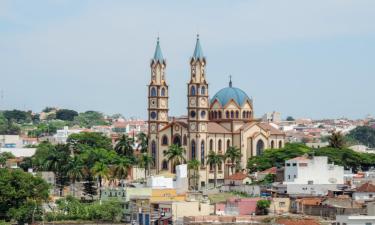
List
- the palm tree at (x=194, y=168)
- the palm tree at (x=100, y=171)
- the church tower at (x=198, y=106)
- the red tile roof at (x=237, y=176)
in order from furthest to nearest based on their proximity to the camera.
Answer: the church tower at (x=198, y=106), the palm tree at (x=194, y=168), the red tile roof at (x=237, y=176), the palm tree at (x=100, y=171)

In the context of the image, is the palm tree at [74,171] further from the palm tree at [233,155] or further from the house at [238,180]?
the palm tree at [233,155]

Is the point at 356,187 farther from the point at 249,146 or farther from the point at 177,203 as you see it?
the point at 249,146

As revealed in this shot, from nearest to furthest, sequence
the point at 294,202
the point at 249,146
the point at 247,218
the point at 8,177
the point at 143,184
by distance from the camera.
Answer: the point at 247,218 < the point at 294,202 < the point at 8,177 < the point at 143,184 < the point at 249,146

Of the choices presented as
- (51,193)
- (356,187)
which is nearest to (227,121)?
(51,193)

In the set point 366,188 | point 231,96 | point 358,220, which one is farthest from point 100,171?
point 358,220

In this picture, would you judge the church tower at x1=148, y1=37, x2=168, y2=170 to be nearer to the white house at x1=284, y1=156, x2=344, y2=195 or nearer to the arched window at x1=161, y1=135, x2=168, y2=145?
the arched window at x1=161, y1=135, x2=168, y2=145

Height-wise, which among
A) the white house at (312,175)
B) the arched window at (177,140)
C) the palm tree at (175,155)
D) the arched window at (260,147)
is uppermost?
the arched window at (177,140)

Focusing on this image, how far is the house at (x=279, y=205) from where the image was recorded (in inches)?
2785

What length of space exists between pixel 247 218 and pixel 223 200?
506 inches

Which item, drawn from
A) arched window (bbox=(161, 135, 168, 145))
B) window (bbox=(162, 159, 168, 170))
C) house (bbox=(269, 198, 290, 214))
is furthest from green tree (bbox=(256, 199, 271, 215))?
arched window (bbox=(161, 135, 168, 145))

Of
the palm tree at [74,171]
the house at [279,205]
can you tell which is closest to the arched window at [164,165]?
the palm tree at [74,171]

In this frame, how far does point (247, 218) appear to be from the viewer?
214ft

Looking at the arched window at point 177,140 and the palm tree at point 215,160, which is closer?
the palm tree at point 215,160

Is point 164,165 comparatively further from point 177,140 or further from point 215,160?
point 215,160
